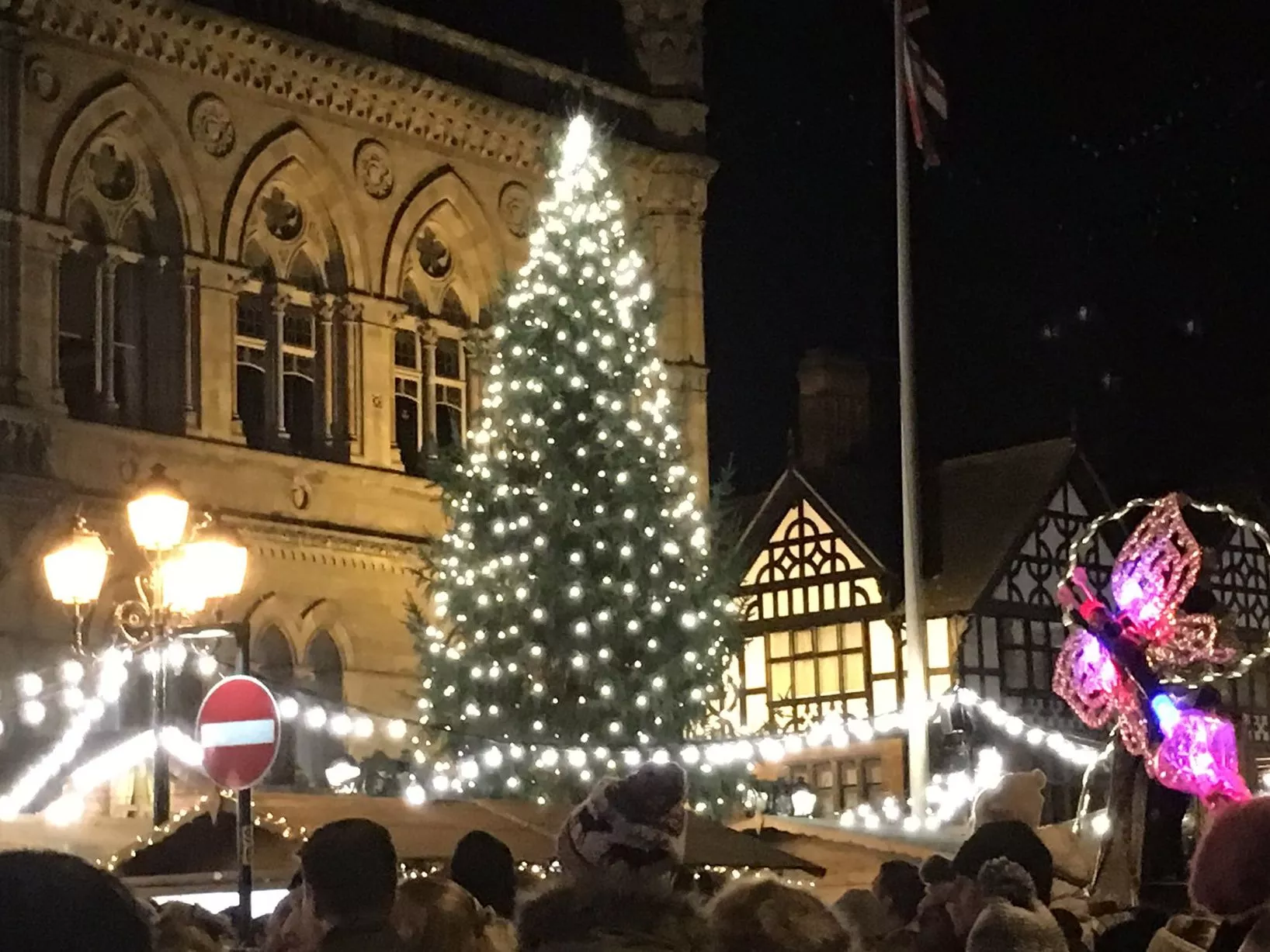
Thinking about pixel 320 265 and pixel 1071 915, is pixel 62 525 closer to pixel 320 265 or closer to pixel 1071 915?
pixel 320 265

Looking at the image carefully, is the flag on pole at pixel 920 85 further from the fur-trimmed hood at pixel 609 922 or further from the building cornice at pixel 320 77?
the fur-trimmed hood at pixel 609 922

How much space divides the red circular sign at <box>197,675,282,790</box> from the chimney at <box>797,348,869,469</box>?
92.2 ft

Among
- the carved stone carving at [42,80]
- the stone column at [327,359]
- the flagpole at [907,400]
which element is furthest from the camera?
the stone column at [327,359]

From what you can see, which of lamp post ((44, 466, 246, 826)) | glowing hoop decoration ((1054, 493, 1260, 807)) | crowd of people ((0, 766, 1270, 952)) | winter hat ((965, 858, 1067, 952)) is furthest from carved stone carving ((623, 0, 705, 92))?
winter hat ((965, 858, 1067, 952))

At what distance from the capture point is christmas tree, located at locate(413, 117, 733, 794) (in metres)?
20.2

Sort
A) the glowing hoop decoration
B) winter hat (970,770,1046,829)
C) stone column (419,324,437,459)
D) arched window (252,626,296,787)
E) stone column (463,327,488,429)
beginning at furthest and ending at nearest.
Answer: stone column (463,327,488,429) < stone column (419,324,437,459) < arched window (252,626,296,787) < the glowing hoop decoration < winter hat (970,770,1046,829)

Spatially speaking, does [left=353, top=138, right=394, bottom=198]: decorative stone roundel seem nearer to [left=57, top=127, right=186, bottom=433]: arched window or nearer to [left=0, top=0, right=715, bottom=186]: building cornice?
[left=0, top=0, right=715, bottom=186]: building cornice

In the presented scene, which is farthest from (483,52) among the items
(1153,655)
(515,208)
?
(1153,655)

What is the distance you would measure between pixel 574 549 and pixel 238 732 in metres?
10.3

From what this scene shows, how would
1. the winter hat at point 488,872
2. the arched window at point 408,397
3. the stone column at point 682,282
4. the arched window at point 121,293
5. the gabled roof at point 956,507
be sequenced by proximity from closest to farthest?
the winter hat at point 488,872
the arched window at point 121,293
the arched window at point 408,397
the stone column at point 682,282
the gabled roof at point 956,507

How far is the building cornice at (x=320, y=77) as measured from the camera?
22672 millimetres

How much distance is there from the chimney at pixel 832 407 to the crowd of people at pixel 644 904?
31.4 metres

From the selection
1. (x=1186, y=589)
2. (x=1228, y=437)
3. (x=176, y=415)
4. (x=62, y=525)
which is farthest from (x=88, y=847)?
(x=1228, y=437)

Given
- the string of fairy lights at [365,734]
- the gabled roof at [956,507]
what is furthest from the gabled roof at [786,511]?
the string of fairy lights at [365,734]
